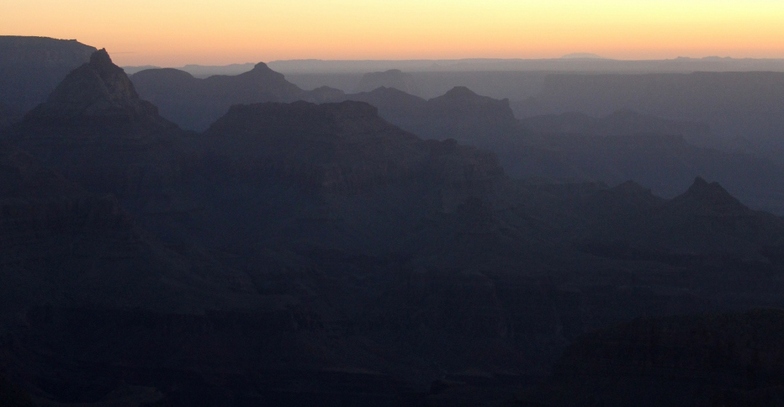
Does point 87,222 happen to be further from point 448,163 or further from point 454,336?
point 448,163

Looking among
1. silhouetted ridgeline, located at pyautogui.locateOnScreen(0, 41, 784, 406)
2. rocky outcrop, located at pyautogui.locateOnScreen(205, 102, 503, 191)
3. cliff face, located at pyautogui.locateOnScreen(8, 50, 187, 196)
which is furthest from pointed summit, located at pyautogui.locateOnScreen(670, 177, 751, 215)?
cliff face, located at pyautogui.locateOnScreen(8, 50, 187, 196)

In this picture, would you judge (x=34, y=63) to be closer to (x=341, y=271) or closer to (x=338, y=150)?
(x=338, y=150)

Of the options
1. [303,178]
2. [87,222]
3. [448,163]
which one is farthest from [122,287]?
[448,163]

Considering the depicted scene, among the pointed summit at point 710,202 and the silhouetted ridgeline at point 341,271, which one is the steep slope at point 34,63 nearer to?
the silhouetted ridgeline at point 341,271

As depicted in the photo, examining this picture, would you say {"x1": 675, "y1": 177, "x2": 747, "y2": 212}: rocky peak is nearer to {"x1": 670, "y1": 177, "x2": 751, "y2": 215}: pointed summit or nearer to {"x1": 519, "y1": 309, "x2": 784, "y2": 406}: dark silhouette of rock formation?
{"x1": 670, "y1": 177, "x2": 751, "y2": 215}: pointed summit

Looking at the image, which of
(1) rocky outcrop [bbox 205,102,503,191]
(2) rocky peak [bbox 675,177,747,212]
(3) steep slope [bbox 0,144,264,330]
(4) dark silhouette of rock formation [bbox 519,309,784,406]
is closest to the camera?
(4) dark silhouette of rock formation [bbox 519,309,784,406]

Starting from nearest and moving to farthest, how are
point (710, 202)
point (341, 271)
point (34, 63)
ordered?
point (710, 202) → point (341, 271) → point (34, 63)

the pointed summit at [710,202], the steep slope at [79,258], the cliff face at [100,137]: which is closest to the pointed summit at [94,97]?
the cliff face at [100,137]

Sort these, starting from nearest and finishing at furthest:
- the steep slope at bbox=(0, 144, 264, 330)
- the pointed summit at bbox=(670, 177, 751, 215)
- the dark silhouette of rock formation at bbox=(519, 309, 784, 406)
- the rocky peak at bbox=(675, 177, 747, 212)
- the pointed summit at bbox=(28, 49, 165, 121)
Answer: the dark silhouette of rock formation at bbox=(519, 309, 784, 406) < the steep slope at bbox=(0, 144, 264, 330) < the pointed summit at bbox=(670, 177, 751, 215) < the rocky peak at bbox=(675, 177, 747, 212) < the pointed summit at bbox=(28, 49, 165, 121)

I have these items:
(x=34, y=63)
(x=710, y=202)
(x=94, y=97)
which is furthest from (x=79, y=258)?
(x=34, y=63)
